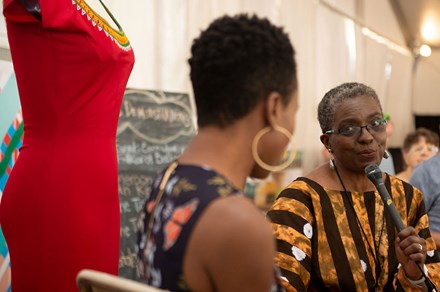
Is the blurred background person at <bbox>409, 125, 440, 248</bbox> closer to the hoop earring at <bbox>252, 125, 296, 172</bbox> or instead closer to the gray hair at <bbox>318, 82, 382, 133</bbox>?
the gray hair at <bbox>318, 82, 382, 133</bbox>

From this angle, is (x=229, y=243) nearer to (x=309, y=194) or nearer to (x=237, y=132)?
(x=237, y=132)

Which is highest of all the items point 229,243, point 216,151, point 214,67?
point 214,67

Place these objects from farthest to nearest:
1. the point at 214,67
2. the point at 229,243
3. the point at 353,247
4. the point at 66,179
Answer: the point at 353,247
the point at 66,179
the point at 214,67
the point at 229,243

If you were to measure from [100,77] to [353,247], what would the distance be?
3.15ft

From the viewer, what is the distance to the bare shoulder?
1.02 metres

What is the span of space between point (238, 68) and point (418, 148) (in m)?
4.52

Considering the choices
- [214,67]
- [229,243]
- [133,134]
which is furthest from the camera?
[133,134]

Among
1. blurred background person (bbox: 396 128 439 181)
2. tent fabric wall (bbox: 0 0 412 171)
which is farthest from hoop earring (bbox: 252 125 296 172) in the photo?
blurred background person (bbox: 396 128 439 181)

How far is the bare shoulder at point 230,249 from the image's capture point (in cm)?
102

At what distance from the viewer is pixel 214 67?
1.13 m

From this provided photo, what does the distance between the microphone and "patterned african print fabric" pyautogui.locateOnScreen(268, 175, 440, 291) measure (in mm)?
97

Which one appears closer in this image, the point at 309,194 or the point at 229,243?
the point at 229,243

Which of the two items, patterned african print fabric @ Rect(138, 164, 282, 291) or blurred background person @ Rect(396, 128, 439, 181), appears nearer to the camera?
patterned african print fabric @ Rect(138, 164, 282, 291)

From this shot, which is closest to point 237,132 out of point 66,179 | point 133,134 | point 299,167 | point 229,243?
point 229,243
